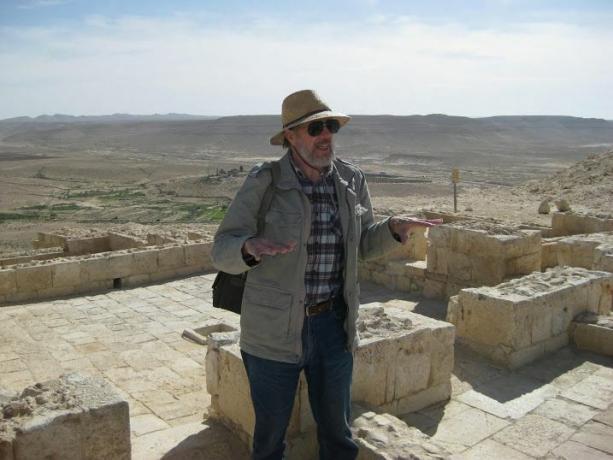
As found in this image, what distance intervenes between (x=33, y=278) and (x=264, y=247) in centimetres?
808

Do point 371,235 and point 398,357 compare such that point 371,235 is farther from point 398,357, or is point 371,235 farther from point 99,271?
point 99,271

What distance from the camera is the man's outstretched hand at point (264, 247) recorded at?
2.71 m

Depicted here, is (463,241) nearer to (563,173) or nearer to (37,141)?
(563,173)

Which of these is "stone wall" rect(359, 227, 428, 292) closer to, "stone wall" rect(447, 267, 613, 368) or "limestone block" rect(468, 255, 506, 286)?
"limestone block" rect(468, 255, 506, 286)

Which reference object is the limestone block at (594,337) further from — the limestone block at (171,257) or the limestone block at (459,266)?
the limestone block at (171,257)

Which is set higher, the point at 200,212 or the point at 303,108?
the point at 303,108

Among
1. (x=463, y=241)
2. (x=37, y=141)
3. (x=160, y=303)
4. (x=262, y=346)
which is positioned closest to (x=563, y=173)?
(x=463, y=241)

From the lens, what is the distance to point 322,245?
3062mm

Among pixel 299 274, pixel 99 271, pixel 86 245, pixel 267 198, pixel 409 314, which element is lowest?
pixel 86 245

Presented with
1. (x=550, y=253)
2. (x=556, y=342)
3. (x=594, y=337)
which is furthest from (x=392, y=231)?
(x=550, y=253)

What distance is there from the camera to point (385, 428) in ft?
12.8

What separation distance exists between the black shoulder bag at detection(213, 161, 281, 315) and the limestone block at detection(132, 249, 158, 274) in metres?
7.61

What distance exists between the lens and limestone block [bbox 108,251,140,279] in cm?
1019

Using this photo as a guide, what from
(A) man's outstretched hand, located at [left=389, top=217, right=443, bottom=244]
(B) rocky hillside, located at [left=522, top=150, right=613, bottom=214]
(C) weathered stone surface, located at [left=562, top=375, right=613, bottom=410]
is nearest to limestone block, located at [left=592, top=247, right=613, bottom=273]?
(C) weathered stone surface, located at [left=562, top=375, right=613, bottom=410]
